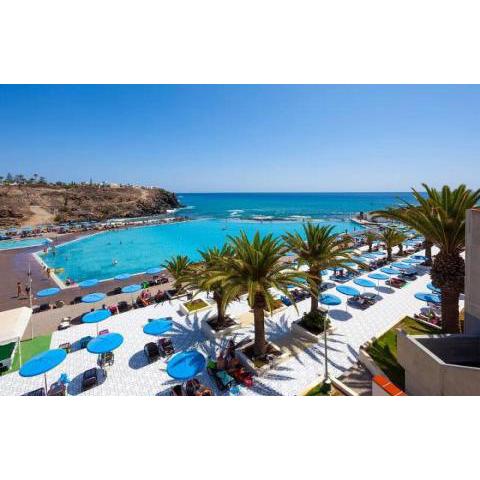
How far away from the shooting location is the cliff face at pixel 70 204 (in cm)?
6931

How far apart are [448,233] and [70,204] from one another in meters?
94.9

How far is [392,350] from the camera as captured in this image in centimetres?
1166

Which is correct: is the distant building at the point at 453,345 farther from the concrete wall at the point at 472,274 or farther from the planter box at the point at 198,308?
the planter box at the point at 198,308

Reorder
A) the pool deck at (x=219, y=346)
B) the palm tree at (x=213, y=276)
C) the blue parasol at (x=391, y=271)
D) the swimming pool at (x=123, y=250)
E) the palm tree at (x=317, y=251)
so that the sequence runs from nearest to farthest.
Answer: the pool deck at (x=219, y=346)
the palm tree at (x=213, y=276)
the palm tree at (x=317, y=251)
the blue parasol at (x=391, y=271)
the swimming pool at (x=123, y=250)

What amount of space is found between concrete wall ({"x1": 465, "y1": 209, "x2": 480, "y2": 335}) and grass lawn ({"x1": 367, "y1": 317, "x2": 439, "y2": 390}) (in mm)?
2857

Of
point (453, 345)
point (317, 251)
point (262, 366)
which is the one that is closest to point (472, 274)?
point (453, 345)

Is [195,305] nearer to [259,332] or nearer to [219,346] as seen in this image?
[219,346]

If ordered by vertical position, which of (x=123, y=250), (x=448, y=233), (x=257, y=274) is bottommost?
(x=123, y=250)

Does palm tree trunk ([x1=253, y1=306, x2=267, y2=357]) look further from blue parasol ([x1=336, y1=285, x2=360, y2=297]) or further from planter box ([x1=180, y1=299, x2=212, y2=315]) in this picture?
blue parasol ([x1=336, y1=285, x2=360, y2=297])

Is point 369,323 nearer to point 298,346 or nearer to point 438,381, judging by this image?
point 298,346

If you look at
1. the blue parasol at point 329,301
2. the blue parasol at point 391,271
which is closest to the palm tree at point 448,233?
the blue parasol at point 329,301

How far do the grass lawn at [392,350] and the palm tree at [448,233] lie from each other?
2.17 meters

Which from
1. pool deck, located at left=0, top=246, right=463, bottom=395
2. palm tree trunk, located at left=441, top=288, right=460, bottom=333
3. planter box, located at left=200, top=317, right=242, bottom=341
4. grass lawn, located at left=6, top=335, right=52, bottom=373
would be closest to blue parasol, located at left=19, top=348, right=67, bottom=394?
pool deck, located at left=0, top=246, right=463, bottom=395

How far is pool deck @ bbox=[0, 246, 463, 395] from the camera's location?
1060 centimetres
